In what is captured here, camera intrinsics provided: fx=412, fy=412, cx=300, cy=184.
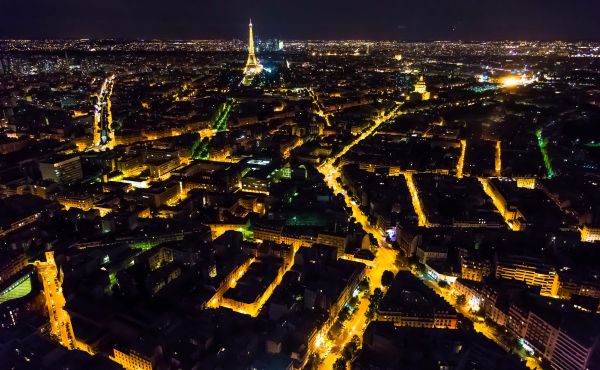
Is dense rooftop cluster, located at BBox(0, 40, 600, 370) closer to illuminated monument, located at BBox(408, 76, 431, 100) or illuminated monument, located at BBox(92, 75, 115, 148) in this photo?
illuminated monument, located at BBox(92, 75, 115, 148)

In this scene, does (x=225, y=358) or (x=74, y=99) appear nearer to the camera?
(x=225, y=358)

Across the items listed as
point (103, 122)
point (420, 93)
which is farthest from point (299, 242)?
point (420, 93)

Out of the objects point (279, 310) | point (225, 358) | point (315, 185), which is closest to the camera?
point (225, 358)

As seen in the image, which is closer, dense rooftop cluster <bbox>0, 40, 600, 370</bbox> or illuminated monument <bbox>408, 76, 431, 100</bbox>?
dense rooftop cluster <bbox>0, 40, 600, 370</bbox>

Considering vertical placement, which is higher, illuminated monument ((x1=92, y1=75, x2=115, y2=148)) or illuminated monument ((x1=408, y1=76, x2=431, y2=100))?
illuminated monument ((x1=408, y1=76, x2=431, y2=100))

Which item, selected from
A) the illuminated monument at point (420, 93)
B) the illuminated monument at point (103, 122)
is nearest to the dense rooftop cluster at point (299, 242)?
the illuminated monument at point (103, 122)

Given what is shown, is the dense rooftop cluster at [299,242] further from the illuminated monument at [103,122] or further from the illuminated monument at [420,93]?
the illuminated monument at [420,93]

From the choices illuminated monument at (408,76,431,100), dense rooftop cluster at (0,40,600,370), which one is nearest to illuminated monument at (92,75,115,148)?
dense rooftop cluster at (0,40,600,370)

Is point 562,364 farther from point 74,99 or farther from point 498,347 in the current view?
point 74,99

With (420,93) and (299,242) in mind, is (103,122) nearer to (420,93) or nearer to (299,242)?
(299,242)

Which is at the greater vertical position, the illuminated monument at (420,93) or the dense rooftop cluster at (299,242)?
the illuminated monument at (420,93)

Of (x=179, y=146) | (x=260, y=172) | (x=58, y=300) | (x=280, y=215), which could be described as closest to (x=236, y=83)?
(x=179, y=146)
